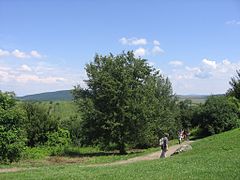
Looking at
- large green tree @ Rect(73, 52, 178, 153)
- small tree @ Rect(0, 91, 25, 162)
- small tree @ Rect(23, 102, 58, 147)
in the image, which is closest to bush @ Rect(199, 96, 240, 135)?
large green tree @ Rect(73, 52, 178, 153)

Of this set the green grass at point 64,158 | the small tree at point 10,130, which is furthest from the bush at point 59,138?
the small tree at point 10,130

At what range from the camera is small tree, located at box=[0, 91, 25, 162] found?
29.3 metres

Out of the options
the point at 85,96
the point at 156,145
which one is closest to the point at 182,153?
the point at 85,96

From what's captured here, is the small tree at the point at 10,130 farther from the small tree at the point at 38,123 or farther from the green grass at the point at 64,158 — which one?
the small tree at the point at 38,123

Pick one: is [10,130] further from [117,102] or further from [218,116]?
[218,116]

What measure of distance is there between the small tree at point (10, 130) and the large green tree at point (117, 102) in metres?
8.53

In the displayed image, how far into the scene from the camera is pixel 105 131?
38.0m

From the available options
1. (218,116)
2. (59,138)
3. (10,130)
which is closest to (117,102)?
(10,130)

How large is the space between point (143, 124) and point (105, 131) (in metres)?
3.56

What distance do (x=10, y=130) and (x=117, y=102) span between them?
35.5ft

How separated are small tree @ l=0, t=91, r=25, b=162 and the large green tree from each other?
28.0 ft

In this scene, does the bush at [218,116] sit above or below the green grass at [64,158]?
above

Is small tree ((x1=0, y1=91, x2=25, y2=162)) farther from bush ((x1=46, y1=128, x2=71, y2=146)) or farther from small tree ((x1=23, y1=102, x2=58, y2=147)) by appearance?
bush ((x1=46, y1=128, x2=71, y2=146))

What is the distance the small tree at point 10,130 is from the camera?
29344 mm
